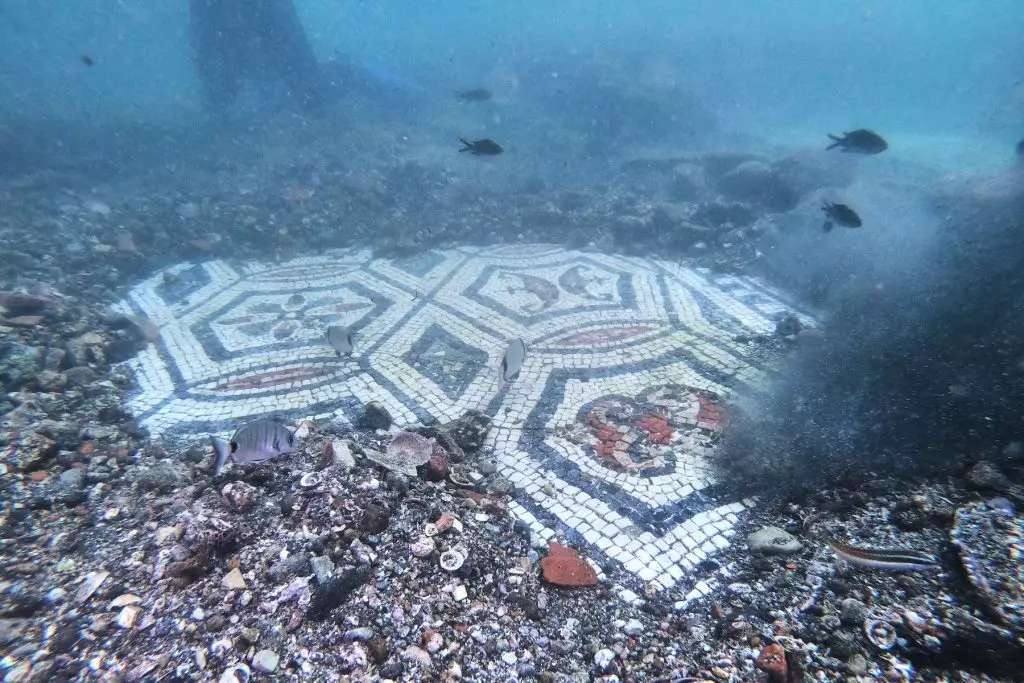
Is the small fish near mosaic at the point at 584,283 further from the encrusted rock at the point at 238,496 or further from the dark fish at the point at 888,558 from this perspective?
the encrusted rock at the point at 238,496

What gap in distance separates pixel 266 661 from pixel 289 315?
880cm

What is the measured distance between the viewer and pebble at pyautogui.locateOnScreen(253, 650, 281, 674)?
3.06m

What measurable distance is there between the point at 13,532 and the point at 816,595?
25.2 ft

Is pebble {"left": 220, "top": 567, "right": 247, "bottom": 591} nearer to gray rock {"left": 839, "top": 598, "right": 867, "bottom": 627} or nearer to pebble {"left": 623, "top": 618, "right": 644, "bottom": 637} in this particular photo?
pebble {"left": 623, "top": 618, "right": 644, "bottom": 637}

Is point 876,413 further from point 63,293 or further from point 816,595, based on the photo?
point 63,293

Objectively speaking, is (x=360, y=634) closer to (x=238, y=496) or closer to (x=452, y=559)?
(x=452, y=559)

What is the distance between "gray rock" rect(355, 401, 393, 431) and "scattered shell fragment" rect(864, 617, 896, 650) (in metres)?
6.07

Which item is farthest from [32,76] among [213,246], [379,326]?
[379,326]

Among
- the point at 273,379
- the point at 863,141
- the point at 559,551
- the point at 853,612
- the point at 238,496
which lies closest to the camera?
the point at 853,612

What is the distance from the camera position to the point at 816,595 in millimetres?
3840

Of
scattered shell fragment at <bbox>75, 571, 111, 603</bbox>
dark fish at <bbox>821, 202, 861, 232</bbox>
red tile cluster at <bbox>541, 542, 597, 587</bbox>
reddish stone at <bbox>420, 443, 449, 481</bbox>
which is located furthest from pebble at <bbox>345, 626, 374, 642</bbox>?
dark fish at <bbox>821, 202, 861, 232</bbox>

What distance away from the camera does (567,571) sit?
182 inches

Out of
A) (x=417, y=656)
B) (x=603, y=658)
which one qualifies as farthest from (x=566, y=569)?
(x=417, y=656)

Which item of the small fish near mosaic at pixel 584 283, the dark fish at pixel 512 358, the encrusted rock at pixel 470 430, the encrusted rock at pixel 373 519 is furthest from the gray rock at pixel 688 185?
the encrusted rock at pixel 373 519
